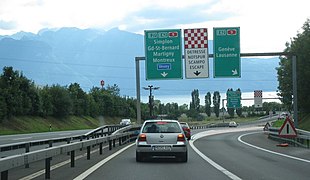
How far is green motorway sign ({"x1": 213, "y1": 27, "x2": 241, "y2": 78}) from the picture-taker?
34.0 m

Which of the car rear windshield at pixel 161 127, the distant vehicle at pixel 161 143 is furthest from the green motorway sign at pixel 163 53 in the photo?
the distant vehicle at pixel 161 143

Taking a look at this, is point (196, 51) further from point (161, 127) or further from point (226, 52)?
point (161, 127)

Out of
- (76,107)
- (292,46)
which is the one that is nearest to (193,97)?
(76,107)

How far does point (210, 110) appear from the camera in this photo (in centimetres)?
18788

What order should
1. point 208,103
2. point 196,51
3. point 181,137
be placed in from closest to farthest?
point 181,137 → point 196,51 → point 208,103

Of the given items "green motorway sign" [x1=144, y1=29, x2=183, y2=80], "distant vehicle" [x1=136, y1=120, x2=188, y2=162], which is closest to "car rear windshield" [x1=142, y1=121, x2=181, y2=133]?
"distant vehicle" [x1=136, y1=120, x2=188, y2=162]

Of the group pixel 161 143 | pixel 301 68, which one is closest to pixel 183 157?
pixel 161 143

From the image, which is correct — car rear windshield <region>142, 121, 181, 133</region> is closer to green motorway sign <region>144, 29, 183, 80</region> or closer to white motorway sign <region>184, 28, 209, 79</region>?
white motorway sign <region>184, 28, 209, 79</region>

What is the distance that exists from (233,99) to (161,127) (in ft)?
203

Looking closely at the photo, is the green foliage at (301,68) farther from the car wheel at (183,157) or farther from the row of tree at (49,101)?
the row of tree at (49,101)

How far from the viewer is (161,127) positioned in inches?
672

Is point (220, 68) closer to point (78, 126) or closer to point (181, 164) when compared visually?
point (181, 164)

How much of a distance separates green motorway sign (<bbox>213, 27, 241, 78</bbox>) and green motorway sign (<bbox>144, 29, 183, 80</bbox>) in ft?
8.25

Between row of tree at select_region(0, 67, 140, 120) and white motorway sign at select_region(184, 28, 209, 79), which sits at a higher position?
white motorway sign at select_region(184, 28, 209, 79)
